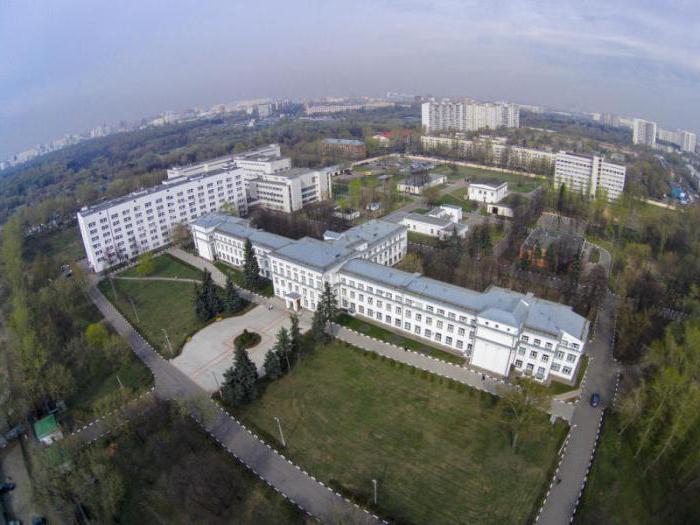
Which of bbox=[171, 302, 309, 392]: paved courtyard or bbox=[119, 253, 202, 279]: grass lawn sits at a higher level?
bbox=[119, 253, 202, 279]: grass lawn

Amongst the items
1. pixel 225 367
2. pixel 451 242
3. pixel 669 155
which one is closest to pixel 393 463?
pixel 225 367

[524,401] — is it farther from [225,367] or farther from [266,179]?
[266,179]

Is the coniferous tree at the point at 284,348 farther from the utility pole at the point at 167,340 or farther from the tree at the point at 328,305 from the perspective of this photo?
the utility pole at the point at 167,340

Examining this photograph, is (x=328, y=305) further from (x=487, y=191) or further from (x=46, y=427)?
(x=487, y=191)

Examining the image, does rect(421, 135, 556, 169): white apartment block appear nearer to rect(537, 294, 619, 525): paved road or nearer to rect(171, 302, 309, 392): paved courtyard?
rect(537, 294, 619, 525): paved road

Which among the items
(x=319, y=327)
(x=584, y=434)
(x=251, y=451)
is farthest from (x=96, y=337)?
(x=584, y=434)

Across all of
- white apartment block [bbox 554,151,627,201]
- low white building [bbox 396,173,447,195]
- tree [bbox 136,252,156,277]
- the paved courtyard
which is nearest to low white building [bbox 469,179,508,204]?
low white building [bbox 396,173,447,195]
